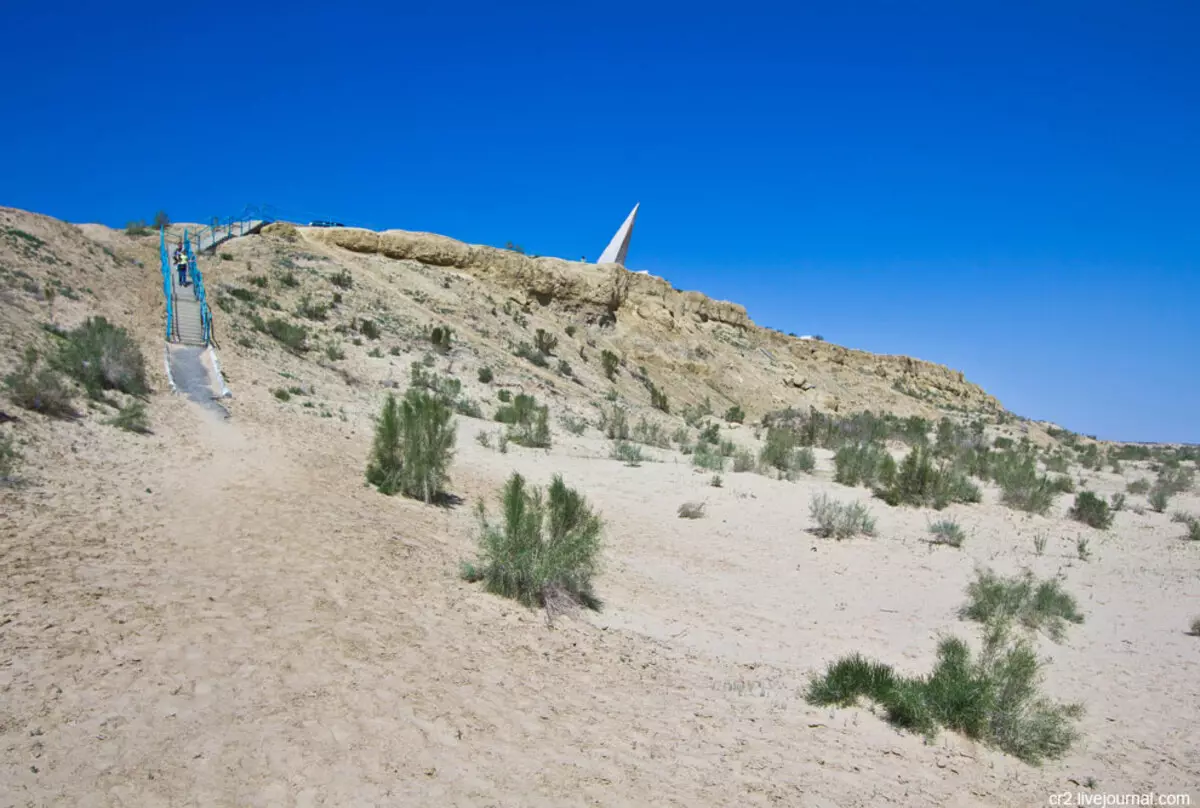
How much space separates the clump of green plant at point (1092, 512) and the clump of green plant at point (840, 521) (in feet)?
14.3

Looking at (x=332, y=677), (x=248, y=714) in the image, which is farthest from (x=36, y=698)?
(x=332, y=677)

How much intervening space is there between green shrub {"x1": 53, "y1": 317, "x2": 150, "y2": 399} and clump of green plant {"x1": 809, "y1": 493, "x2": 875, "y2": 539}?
11262 millimetres

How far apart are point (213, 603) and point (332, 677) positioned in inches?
55.8

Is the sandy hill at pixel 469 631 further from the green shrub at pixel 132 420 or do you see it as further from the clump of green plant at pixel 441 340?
the clump of green plant at pixel 441 340

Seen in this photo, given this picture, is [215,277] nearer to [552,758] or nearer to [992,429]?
[552,758]

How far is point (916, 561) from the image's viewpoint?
1021 cm

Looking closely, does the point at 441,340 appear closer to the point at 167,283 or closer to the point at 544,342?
the point at 544,342

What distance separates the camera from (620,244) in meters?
46.8

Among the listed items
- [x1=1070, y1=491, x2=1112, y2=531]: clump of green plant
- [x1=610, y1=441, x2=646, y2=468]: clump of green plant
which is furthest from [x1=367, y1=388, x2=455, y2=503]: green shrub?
[x1=1070, y1=491, x2=1112, y2=531]: clump of green plant

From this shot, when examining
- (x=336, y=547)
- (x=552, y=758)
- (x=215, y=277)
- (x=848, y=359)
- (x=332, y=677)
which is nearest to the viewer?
(x=552, y=758)

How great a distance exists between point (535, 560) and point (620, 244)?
4136cm

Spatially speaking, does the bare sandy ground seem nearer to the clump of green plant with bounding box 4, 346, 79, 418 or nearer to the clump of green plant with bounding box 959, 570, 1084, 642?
the clump of green plant with bounding box 959, 570, 1084, 642

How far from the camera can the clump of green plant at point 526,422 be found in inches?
660

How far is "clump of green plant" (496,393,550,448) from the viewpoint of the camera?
1677 cm
